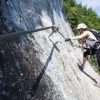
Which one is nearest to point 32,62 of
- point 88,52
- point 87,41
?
point 87,41

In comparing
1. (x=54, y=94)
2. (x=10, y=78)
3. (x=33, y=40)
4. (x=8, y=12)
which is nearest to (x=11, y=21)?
(x=8, y=12)

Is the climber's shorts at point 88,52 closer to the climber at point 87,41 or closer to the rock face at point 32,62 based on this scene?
the climber at point 87,41

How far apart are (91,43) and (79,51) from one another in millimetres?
713

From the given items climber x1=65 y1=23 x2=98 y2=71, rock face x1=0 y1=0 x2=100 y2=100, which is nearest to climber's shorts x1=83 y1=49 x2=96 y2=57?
climber x1=65 y1=23 x2=98 y2=71

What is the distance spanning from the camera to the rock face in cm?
577

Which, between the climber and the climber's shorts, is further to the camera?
the climber's shorts

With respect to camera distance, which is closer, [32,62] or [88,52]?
[32,62]

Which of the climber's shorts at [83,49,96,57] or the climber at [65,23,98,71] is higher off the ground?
the climber at [65,23,98,71]

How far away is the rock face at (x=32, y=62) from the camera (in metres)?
5.77

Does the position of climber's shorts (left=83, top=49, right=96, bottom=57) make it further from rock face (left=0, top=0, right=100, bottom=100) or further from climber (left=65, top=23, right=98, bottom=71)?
rock face (left=0, top=0, right=100, bottom=100)

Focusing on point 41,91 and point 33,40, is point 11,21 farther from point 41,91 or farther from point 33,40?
point 41,91

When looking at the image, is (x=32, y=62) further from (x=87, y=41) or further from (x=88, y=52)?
(x=88, y=52)

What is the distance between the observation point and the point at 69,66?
7.99m

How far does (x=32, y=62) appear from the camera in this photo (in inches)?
244
